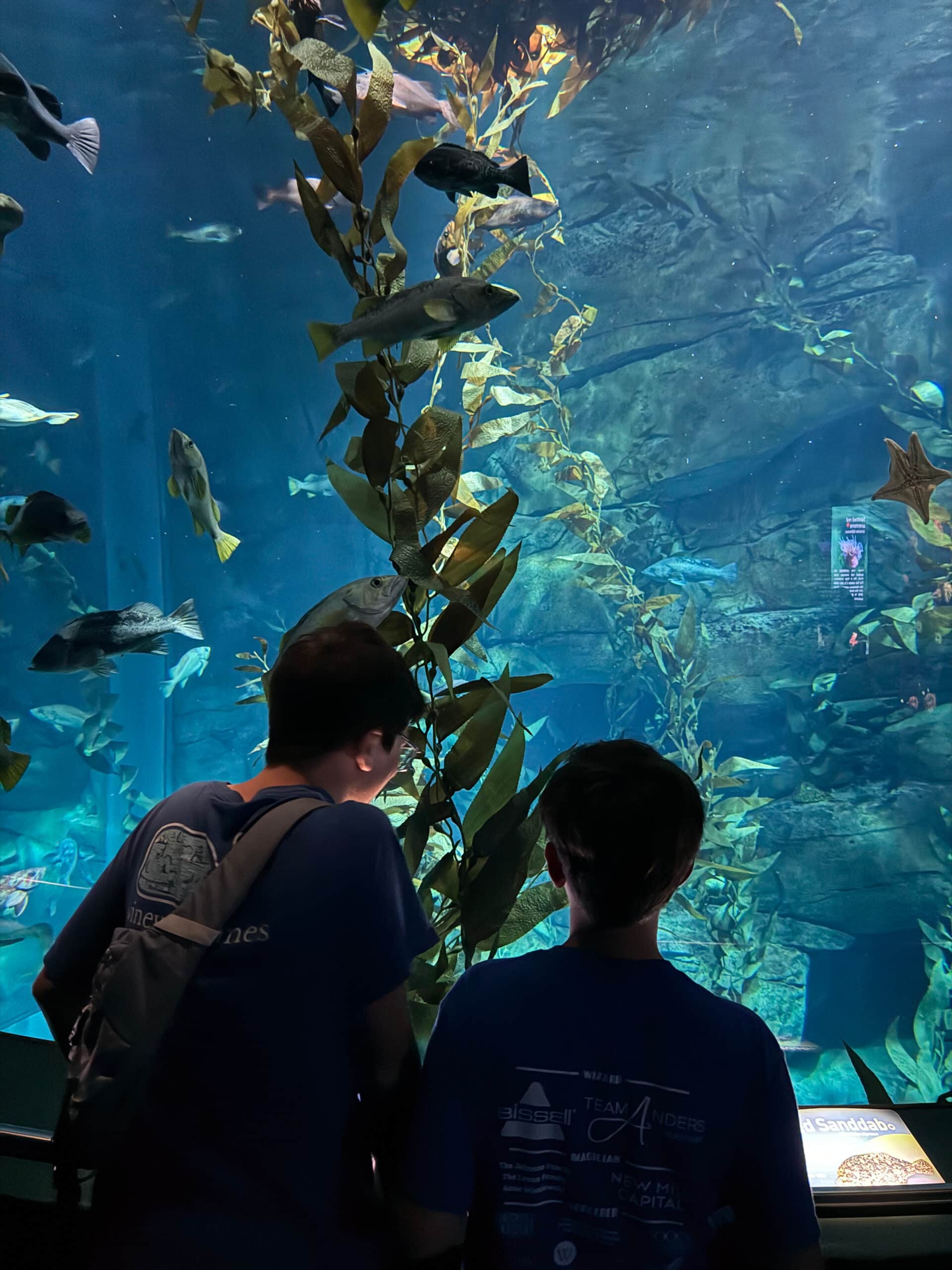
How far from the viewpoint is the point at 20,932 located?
17.6 ft

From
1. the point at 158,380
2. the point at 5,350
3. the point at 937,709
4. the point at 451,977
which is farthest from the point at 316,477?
the point at 451,977

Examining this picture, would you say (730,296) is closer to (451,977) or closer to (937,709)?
(937,709)

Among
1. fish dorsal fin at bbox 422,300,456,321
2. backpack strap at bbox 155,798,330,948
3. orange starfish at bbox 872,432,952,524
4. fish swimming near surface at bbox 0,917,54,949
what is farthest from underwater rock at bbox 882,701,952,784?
backpack strap at bbox 155,798,330,948

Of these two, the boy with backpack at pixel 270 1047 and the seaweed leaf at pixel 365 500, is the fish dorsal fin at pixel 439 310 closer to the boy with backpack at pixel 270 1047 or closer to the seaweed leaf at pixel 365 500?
the seaweed leaf at pixel 365 500

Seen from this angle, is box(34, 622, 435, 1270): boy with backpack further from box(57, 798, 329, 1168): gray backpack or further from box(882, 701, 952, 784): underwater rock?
box(882, 701, 952, 784): underwater rock

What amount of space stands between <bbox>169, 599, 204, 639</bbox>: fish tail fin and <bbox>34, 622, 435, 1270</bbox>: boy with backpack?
1870 millimetres

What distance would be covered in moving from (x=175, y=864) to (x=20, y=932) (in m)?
5.64

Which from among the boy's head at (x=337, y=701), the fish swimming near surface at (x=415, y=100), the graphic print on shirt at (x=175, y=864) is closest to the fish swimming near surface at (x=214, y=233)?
the fish swimming near surface at (x=415, y=100)

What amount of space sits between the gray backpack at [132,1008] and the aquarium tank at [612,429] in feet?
14.1

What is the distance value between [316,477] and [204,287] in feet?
14.0

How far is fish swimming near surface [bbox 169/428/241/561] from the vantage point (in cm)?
250

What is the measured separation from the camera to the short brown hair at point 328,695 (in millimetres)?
1140

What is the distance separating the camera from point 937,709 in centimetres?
893

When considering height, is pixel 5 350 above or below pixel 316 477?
above
